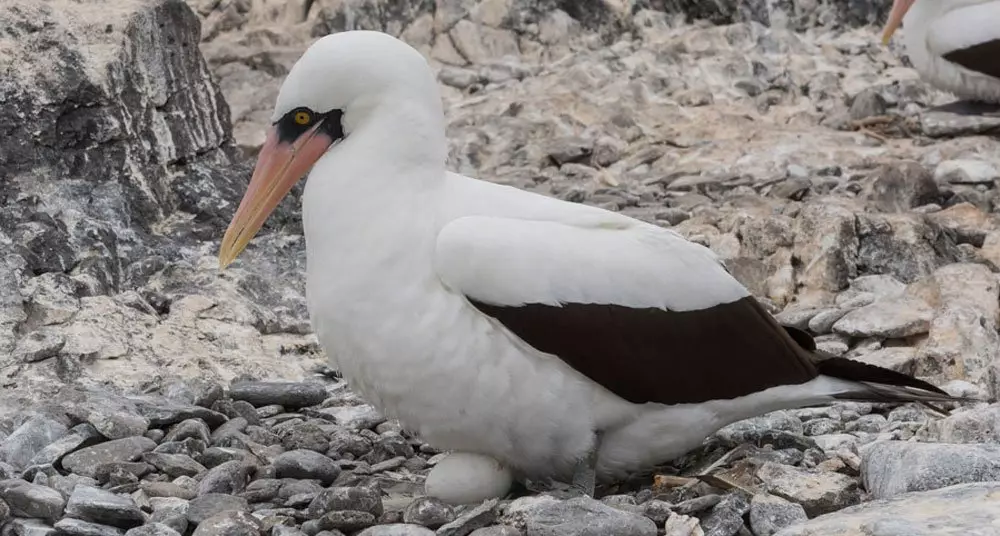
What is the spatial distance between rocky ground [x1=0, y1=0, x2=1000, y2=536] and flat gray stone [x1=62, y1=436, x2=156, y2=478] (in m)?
0.01

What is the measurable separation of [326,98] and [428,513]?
1.19 metres

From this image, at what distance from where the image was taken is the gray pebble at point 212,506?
3785 millimetres

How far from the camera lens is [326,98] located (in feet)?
13.4

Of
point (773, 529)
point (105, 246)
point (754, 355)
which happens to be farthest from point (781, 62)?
point (773, 529)

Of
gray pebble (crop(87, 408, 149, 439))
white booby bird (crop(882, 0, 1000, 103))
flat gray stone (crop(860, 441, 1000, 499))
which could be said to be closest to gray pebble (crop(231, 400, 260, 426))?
gray pebble (crop(87, 408, 149, 439))

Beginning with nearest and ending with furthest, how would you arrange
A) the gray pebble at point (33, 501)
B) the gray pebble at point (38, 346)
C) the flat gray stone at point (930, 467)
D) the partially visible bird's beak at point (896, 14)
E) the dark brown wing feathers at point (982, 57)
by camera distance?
the flat gray stone at point (930, 467), the gray pebble at point (33, 501), the gray pebble at point (38, 346), the dark brown wing feathers at point (982, 57), the partially visible bird's beak at point (896, 14)

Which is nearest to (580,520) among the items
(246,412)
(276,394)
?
(246,412)

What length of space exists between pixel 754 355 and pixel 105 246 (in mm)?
2985

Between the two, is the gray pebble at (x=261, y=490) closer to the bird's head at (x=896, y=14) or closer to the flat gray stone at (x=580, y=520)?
the flat gray stone at (x=580, y=520)

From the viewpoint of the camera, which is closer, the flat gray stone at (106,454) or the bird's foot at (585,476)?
the bird's foot at (585,476)

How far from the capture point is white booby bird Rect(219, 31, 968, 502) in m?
3.84

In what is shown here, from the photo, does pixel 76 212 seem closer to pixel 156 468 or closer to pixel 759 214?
pixel 156 468

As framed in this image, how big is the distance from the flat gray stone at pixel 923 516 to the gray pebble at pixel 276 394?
7.76 feet

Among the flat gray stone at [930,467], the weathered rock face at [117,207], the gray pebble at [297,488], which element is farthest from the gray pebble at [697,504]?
the weathered rock face at [117,207]
